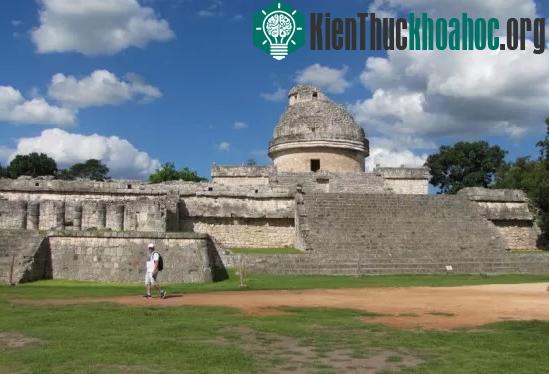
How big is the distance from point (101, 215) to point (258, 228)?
22.0ft

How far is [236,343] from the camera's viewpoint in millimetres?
7586

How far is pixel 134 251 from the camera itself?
1702cm

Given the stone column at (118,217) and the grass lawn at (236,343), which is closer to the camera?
the grass lawn at (236,343)

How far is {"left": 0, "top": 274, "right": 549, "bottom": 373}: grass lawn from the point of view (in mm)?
6275

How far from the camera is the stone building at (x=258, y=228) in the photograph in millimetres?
17031

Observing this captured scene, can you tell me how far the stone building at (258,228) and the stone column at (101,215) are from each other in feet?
0.13

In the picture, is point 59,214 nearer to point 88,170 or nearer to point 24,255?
point 24,255

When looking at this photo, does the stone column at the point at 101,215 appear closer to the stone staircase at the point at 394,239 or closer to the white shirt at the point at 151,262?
the stone staircase at the point at 394,239

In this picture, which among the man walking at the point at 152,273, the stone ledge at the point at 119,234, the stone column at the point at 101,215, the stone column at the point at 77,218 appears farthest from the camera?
the stone column at the point at 101,215

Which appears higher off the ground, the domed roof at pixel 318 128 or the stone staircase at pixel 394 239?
the domed roof at pixel 318 128

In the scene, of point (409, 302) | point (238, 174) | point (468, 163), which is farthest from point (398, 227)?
point (468, 163)

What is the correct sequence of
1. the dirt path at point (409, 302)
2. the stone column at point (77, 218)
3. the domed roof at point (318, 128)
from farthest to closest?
the domed roof at point (318, 128), the stone column at point (77, 218), the dirt path at point (409, 302)

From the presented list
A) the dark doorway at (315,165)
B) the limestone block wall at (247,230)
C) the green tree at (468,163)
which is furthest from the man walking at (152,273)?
the green tree at (468,163)

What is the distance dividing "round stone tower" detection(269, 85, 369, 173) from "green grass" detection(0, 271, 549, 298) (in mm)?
14381
